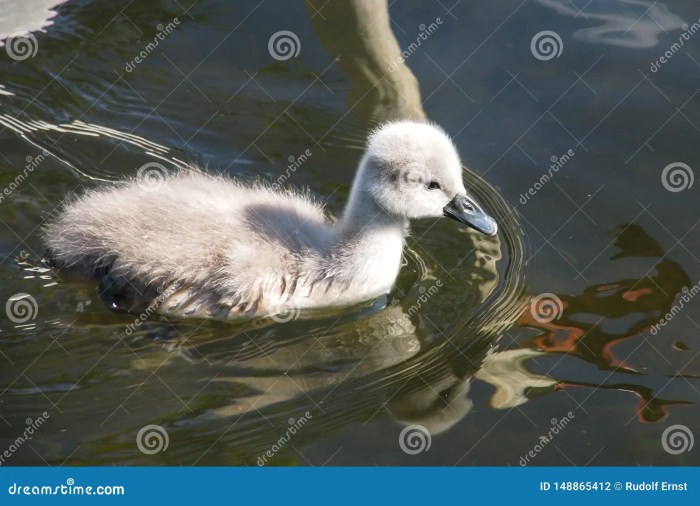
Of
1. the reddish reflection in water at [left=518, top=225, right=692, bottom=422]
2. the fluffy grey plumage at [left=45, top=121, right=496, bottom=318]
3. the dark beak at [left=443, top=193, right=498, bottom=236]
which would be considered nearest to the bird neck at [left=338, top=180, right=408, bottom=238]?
the fluffy grey plumage at [left=45, top=121, right=496, bottom=318]

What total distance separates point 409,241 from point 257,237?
0.99m

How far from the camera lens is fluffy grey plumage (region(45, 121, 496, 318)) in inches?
187

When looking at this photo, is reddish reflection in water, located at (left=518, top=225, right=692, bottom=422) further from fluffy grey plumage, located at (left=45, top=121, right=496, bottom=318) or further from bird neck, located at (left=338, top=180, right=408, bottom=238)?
bird neck, located at (left=338, top=180, right=408, bottom=238)

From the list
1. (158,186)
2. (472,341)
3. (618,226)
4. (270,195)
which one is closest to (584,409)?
(472,341)

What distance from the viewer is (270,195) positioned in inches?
201

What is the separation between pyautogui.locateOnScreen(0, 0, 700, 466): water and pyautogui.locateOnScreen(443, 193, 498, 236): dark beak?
356mm

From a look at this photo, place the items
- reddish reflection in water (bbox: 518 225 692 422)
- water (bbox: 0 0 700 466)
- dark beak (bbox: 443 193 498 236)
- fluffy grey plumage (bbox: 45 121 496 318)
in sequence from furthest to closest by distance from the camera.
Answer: dark beak (bbox: 443 193 498 236), fluffy grey plumage (bbox: 45 121 496 318), reddish reflection in water (bbox: 518 225 692 422), water (bbox: 0 0 700 466)

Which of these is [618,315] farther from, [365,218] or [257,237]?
[257,237]

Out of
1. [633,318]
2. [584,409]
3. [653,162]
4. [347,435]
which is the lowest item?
[347,435]

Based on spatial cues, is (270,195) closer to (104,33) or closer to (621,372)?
(621,372)

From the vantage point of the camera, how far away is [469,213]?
488 centimetres

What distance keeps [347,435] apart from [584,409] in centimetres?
96

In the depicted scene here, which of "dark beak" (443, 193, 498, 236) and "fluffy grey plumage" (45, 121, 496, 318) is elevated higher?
"dark beak" (443, 193, 498, 236)

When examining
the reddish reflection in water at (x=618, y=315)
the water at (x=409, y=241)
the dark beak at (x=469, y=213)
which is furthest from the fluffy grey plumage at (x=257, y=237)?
the reddish reflection in water at (x=618, y=315)
